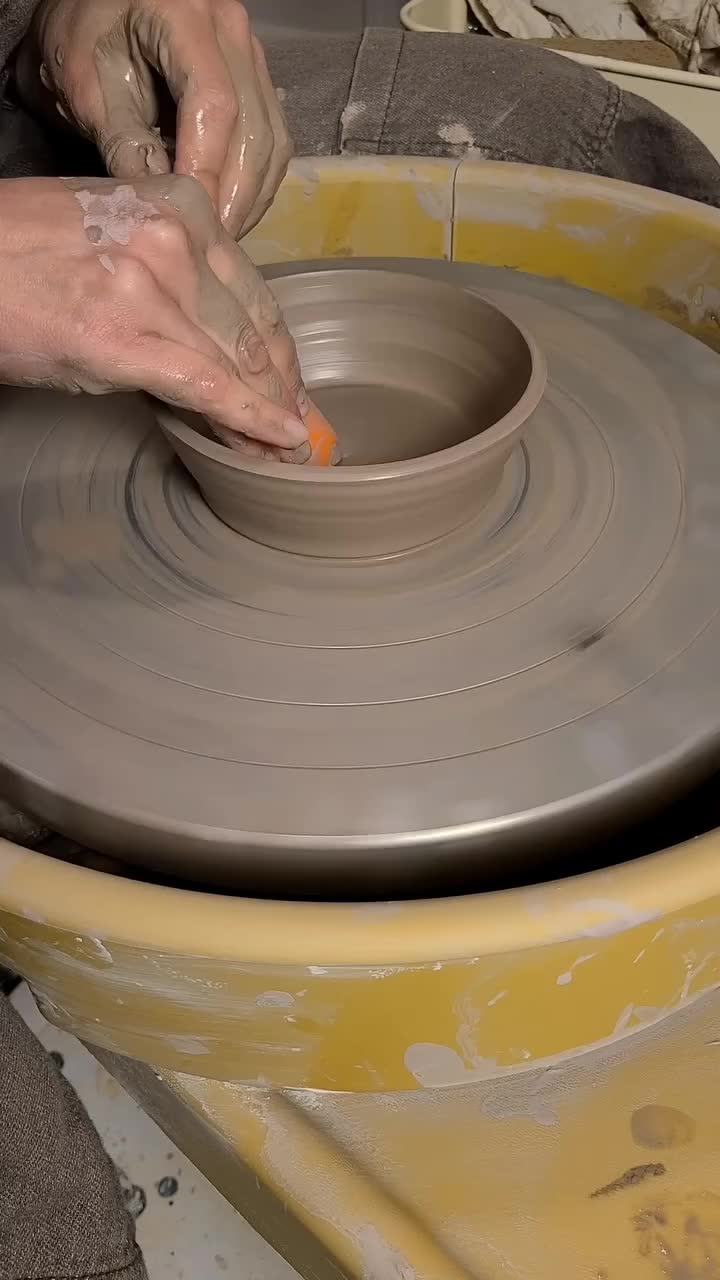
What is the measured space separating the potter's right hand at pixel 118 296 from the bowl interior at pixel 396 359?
0.95 ft

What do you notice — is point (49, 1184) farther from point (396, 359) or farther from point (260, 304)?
point (396, 359)

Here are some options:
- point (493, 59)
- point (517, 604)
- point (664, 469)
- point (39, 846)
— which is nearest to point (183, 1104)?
point (39, 846)

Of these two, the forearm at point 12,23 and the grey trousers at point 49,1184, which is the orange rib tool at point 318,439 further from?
the forearm at point 12,23

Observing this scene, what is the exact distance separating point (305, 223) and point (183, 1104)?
3.48 feet

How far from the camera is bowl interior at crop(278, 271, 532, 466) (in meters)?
0.94

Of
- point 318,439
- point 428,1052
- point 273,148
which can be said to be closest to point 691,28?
point 273,148

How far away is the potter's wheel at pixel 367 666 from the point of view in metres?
0.66

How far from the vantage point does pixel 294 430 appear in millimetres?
733

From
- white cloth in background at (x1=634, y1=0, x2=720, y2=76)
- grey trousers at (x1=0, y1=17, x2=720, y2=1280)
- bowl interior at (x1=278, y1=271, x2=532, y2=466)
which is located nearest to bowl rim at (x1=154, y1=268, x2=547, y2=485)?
bowl interior at (x1=278, y1=271, x2=532, y2=466)

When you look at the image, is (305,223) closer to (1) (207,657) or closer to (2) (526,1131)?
(1) (207,657)

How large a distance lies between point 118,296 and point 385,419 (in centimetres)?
43

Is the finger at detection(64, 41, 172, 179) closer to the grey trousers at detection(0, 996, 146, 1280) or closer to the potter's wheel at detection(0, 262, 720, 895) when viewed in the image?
the potter's wheel at detection(0, 262, 720, 895)

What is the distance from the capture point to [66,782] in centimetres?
69

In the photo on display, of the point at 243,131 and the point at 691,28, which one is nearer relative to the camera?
the point at 243,131
